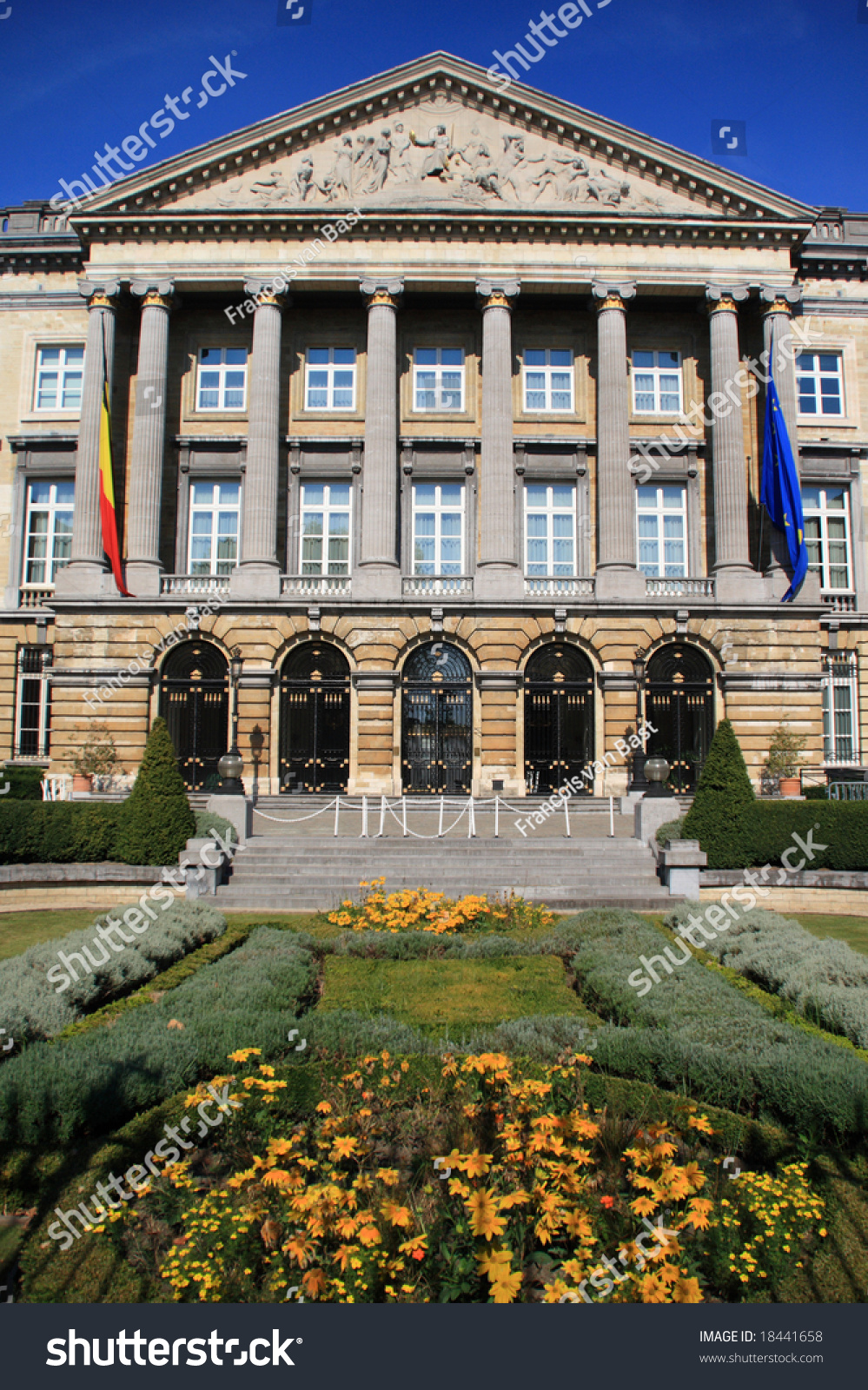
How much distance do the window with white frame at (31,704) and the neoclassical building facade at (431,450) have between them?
0.12m

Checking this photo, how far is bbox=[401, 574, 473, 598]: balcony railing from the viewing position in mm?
28359

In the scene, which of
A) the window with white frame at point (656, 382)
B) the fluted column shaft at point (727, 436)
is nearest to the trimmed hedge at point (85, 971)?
the fluted column shaft at point (727, 436)

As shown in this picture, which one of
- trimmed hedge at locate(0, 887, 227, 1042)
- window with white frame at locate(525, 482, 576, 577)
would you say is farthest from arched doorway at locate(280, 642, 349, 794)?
trimmed hedge at locate(0, 887, 227, 1042)

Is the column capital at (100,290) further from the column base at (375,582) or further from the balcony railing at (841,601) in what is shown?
the balcony railing at (841,601)

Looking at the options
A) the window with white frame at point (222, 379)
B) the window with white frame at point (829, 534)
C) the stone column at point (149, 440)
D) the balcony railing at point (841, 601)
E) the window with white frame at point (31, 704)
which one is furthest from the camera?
the window with white frame at point (829, 534)

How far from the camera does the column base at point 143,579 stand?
28.2 m

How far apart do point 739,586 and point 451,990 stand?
71.1 feet

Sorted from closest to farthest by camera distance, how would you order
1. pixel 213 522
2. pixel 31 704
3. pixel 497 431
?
pixel 497 431 → pixel 213 522 → pixel 31 704

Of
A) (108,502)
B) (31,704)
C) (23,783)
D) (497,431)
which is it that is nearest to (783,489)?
(497,431)

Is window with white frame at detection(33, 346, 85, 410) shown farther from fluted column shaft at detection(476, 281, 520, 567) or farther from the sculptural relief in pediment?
fluted column shaft at detection(476, 281, 520, 567)

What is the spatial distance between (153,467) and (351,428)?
7148 millimetres

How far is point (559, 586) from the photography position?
29.0m

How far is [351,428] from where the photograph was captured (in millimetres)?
30906

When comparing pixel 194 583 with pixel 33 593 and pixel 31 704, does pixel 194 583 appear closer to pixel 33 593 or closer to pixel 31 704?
pixel 33 593
